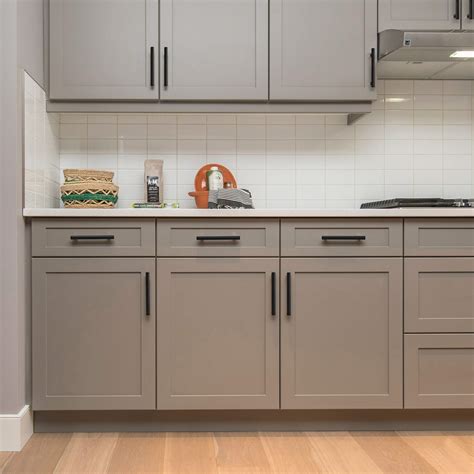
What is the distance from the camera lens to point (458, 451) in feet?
7.33

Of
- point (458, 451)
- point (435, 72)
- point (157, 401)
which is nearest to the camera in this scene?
point (458, 451)

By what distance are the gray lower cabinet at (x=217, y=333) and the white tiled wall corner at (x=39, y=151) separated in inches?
25.7

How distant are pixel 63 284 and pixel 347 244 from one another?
118 cm

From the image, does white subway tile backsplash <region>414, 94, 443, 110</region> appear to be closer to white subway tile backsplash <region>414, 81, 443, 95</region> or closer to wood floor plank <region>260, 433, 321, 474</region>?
white subway tile backsplash <region>414, 81, 443, 95</region>

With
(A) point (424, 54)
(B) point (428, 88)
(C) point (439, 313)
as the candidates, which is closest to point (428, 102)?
(B) point (428, 88)

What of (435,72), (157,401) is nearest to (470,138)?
(435,72)

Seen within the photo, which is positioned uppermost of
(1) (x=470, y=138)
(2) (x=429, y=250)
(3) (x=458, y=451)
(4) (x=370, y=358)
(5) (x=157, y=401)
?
(1) (x=470, y=138)

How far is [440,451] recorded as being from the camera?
88.0 inches

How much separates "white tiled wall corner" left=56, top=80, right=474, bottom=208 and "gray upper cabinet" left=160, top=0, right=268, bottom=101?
345mm

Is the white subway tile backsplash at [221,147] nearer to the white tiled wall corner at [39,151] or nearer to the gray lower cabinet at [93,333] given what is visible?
the white tiled wall corner at [39,151]

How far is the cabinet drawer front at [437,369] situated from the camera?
2418 millimetres

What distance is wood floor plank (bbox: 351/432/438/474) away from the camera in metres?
2.06

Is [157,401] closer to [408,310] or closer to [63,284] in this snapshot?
[63,284]

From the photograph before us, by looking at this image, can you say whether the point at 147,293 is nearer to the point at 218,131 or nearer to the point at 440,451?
the point at 218,131
